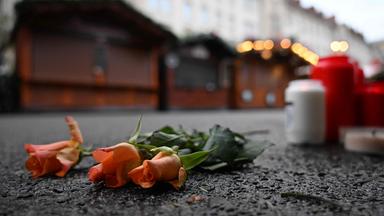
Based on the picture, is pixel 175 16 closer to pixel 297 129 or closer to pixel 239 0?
pixel 239 0

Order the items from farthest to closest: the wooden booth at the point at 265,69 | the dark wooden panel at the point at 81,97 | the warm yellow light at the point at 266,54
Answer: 1. the warm yellow light at the point at 266,54
2. the wooden booth at the point at 265,69
3. the dark wooden panel at the point at 81,97

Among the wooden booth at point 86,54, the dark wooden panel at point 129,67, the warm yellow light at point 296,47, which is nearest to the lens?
the wooden booth at point 86,54

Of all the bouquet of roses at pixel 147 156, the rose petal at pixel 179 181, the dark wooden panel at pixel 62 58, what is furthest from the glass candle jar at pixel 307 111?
the dark wooden panel at pixel 62 58

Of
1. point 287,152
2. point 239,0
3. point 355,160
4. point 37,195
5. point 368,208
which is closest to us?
point 368,208

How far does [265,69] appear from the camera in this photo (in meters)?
13.0

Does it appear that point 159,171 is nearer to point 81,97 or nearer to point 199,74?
point 81,97

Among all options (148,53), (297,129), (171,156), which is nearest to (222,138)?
(171,156)

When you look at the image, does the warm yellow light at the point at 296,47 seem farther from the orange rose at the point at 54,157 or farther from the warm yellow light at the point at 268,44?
the orange rose at the point at 54,157

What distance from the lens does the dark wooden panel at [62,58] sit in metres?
7.25

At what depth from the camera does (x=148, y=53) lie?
9.22m

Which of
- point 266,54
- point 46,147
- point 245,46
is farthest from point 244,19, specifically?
point 46,147

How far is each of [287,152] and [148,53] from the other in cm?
818

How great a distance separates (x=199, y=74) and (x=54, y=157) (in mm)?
9931

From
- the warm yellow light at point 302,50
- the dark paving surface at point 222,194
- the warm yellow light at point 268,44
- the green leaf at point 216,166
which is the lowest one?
the dark paving surface at point 222,194
